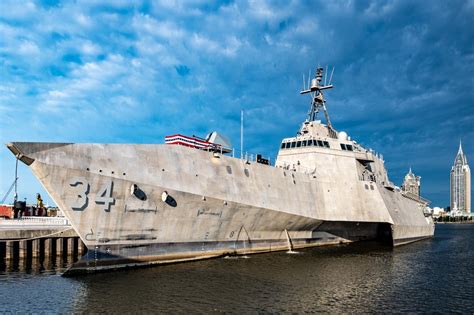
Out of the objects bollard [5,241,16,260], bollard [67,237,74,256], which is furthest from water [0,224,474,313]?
bollard [67,237,74,256]

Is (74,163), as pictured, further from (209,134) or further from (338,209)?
(338,209)

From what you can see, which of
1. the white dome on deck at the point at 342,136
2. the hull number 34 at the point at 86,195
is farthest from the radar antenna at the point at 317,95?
the hull number 34 at the point at 86,195

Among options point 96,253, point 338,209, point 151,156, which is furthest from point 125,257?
point 338,209

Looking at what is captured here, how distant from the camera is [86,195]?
1703 centimetres

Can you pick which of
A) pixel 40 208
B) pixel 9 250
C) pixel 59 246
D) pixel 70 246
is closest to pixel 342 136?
pixel 70 246

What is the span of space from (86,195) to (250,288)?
323 inches

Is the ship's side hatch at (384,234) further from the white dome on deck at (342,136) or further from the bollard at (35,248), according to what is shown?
the bollard at (35,248)

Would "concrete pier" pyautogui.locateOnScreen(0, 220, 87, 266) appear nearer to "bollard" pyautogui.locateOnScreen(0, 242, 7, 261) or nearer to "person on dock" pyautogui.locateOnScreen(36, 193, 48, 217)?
"bollard" pyautogui.locateOnScreen(0, 242, 7, 261)

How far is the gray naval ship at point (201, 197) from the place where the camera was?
17078mm

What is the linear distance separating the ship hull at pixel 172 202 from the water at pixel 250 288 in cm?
116

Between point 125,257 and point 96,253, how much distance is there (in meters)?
1.38

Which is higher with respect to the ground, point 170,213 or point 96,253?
point 170,213

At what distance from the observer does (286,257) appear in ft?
77.0

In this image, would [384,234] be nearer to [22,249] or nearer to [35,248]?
[35,248]
